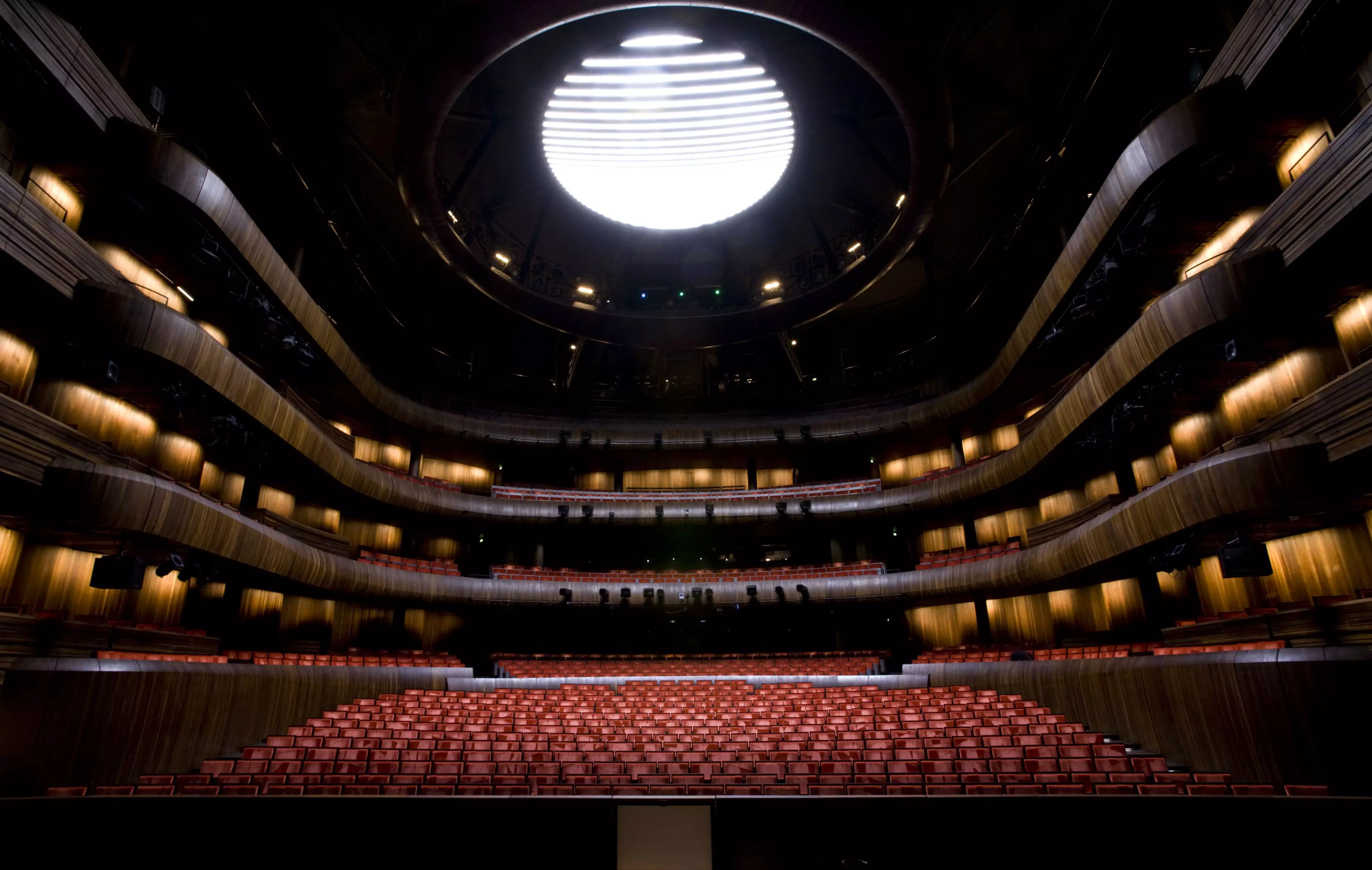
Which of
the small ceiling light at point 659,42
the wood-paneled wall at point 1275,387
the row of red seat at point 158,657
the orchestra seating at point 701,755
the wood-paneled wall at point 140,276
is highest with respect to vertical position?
the small ceiling light at point 659,42

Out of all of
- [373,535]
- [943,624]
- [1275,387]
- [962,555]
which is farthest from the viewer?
[373,535]

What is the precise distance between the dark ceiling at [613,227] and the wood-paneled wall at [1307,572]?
20.2 ft


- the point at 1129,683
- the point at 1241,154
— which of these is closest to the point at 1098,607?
the point at 1129,683

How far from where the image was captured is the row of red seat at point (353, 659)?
984 centimetres

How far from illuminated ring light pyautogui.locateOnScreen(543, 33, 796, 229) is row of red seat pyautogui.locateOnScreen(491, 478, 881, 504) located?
276 inches

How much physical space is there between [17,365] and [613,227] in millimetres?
12006

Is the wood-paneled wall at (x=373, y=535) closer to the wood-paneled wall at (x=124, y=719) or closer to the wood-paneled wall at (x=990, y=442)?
the wood-paneled wall at (x=124, y=719)

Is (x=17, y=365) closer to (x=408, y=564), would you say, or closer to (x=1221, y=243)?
(x=408, y=564)

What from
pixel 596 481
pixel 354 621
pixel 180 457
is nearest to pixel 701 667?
pixel 596 481

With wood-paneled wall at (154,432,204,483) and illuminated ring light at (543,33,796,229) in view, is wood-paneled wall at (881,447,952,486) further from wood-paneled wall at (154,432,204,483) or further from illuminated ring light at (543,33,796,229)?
wood-paneled wall at (154,432,204,483)

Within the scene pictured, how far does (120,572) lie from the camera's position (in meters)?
7.57

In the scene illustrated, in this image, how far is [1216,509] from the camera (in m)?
7.54

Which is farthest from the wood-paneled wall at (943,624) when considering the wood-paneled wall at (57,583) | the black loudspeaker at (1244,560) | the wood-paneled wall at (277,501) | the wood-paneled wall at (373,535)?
the wood-paneled wall at (57,583)

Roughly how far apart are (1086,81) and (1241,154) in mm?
3710
